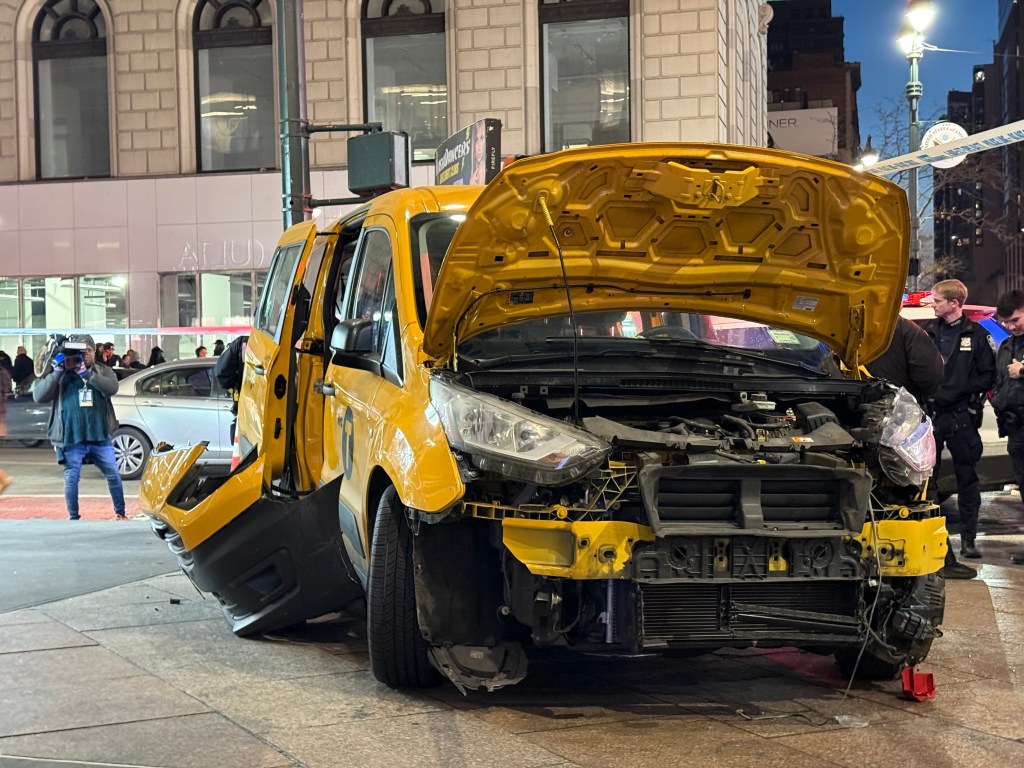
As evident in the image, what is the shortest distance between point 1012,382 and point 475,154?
4764mm

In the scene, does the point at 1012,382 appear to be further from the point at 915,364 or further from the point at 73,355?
the point at 73,355

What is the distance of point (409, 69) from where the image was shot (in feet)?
87.5

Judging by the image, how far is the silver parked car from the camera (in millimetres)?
15969

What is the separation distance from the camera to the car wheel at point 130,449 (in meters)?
16.0

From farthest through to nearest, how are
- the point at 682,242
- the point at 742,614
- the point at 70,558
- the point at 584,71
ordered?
1. the point at 584,71
2. the point at 70,558
3. the point at 682,242
4. the point at 742,614

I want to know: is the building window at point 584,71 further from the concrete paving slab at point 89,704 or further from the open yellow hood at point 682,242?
the concrete paving slab at point 89,704

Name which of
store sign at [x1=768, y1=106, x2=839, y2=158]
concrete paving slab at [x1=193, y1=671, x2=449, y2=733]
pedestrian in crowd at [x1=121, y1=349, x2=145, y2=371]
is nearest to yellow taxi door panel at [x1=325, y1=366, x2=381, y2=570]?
concrete paving slab at [x1=193, y1=671, x2=449, y2=733]

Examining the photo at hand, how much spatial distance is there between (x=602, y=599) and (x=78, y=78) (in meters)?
26.5

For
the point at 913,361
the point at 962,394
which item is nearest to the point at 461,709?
the point at 913,361

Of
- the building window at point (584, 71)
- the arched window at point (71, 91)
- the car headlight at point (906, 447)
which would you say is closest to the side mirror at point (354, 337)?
the car headlight at point (906, 447)

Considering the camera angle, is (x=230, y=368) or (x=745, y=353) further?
(x=230, y=368)

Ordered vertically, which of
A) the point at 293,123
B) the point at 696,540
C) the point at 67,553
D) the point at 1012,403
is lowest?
the point at 67,553

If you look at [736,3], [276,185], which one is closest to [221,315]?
[276,185]

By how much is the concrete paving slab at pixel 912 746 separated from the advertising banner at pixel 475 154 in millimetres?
5975
